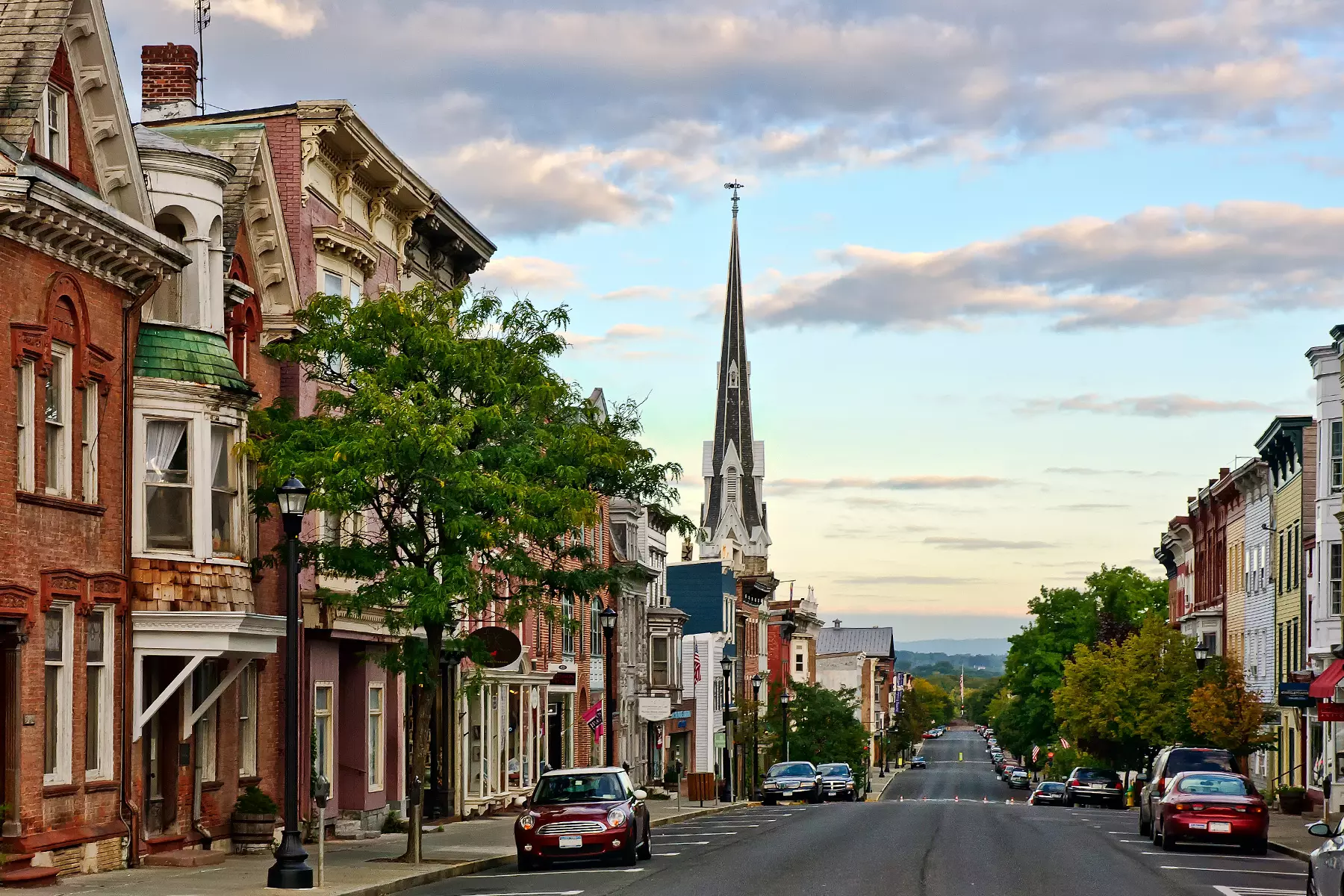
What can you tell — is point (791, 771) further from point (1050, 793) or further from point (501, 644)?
point (501, 644)

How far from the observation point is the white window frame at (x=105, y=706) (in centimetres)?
2488

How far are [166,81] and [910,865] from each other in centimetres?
2175

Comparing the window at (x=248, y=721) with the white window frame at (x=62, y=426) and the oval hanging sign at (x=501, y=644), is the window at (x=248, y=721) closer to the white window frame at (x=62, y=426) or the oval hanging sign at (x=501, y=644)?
the oval hanging sign at (x=501, y=644)

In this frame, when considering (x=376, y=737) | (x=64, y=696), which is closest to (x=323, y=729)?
(x=376, y=737)

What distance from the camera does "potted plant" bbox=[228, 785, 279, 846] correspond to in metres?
29.7

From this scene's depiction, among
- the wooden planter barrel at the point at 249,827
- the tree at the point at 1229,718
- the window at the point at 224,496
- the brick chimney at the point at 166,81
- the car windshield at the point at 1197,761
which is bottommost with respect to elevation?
the tree at the point at 1229,718

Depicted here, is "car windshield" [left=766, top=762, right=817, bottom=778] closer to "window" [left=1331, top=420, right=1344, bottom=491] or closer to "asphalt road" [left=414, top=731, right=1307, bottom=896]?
"asphalt road" [left=414, top=731, right=1307, bottom=896]

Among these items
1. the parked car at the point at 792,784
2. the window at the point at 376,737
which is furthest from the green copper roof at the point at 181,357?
the parked car at the point at 792,784

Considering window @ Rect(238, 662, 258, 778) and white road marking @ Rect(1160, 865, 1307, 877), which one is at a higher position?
window @ Rect(238, 662, 258, 778)

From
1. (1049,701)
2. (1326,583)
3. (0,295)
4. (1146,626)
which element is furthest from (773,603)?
(0,295)

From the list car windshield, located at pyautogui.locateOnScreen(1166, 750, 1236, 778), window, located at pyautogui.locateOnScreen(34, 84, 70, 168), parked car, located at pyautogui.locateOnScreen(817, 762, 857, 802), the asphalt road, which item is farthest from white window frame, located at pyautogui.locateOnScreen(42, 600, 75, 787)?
parked car, located at pyautogui.locateOnScreen(817, 762, 857, 802)

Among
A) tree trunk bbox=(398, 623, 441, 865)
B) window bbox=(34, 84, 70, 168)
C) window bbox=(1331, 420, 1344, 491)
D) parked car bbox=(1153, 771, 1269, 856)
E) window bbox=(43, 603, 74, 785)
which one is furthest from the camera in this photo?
window bbox=(1331, 420, 1344, 491)

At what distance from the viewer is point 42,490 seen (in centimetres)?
2333

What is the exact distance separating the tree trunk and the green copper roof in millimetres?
4939
